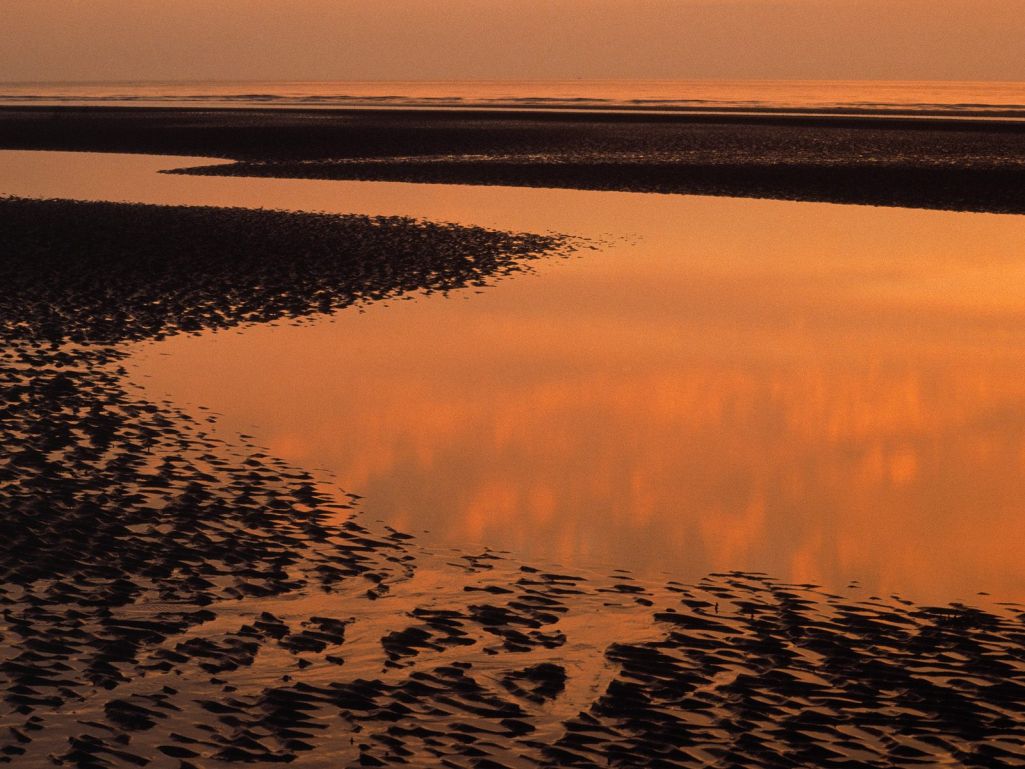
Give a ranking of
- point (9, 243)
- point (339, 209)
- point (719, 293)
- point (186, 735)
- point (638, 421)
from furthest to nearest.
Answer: point (339, 209), point (9, 243), point (719, 293), point (638, 421), point (186, 735)

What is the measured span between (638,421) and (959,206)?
1307 inches

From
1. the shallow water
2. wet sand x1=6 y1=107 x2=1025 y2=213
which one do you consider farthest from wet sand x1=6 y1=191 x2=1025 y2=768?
wet sand x1=6 y1=107 x2=1025 y2=213

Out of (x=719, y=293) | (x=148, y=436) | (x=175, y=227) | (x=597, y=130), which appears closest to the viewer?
(x=148, y=436)

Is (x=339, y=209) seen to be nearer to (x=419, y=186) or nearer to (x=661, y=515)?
(x=419, y=186)

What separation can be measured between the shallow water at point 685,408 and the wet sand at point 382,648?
908 millimetres

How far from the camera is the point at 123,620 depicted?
11.6 m

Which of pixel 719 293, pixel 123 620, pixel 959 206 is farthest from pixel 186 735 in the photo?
pixel 959 206

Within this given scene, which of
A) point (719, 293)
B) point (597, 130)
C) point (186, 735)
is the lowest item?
point (186, 735)

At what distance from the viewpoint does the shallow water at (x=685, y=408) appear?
14.4 metres

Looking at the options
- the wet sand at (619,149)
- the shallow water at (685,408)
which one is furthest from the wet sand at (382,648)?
the wet sand at (619,149)

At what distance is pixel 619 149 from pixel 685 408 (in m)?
57.6

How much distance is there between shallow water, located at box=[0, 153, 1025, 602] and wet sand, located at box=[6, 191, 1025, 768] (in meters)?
0.91

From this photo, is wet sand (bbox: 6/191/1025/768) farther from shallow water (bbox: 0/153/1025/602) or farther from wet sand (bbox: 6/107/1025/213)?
wet sand (bbox: 6/107/1025/213)

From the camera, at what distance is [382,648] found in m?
11.2
